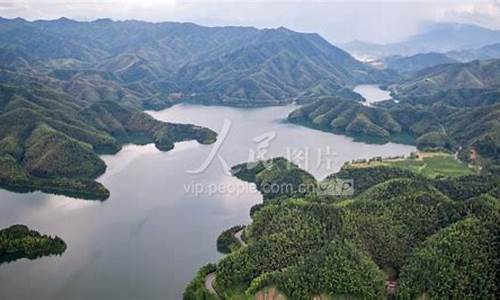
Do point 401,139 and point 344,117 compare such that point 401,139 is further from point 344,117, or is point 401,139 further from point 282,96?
point 282,96

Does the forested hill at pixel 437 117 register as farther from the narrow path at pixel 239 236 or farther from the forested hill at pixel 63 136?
the narrow path at pixel 239 236

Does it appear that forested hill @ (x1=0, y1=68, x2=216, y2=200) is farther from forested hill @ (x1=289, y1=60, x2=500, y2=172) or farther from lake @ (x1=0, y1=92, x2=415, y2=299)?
forested hill @ (x1=289, y1=60, x2=500, y2=172)

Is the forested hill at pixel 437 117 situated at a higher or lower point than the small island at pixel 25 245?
higher

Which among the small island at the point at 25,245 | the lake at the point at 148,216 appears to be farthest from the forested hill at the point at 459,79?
the small island at the point at 25,245

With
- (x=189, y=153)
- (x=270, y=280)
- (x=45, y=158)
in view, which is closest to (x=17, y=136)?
(x=45, y=158)

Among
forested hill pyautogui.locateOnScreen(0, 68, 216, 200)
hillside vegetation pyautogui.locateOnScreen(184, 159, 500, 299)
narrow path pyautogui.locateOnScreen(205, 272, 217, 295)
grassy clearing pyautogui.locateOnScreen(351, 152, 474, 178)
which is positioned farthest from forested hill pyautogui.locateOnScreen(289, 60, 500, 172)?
narrow path pyautogui.locateOnScreen(205, 272, 217, 295)

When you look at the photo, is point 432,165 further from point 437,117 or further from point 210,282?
point 210,282
